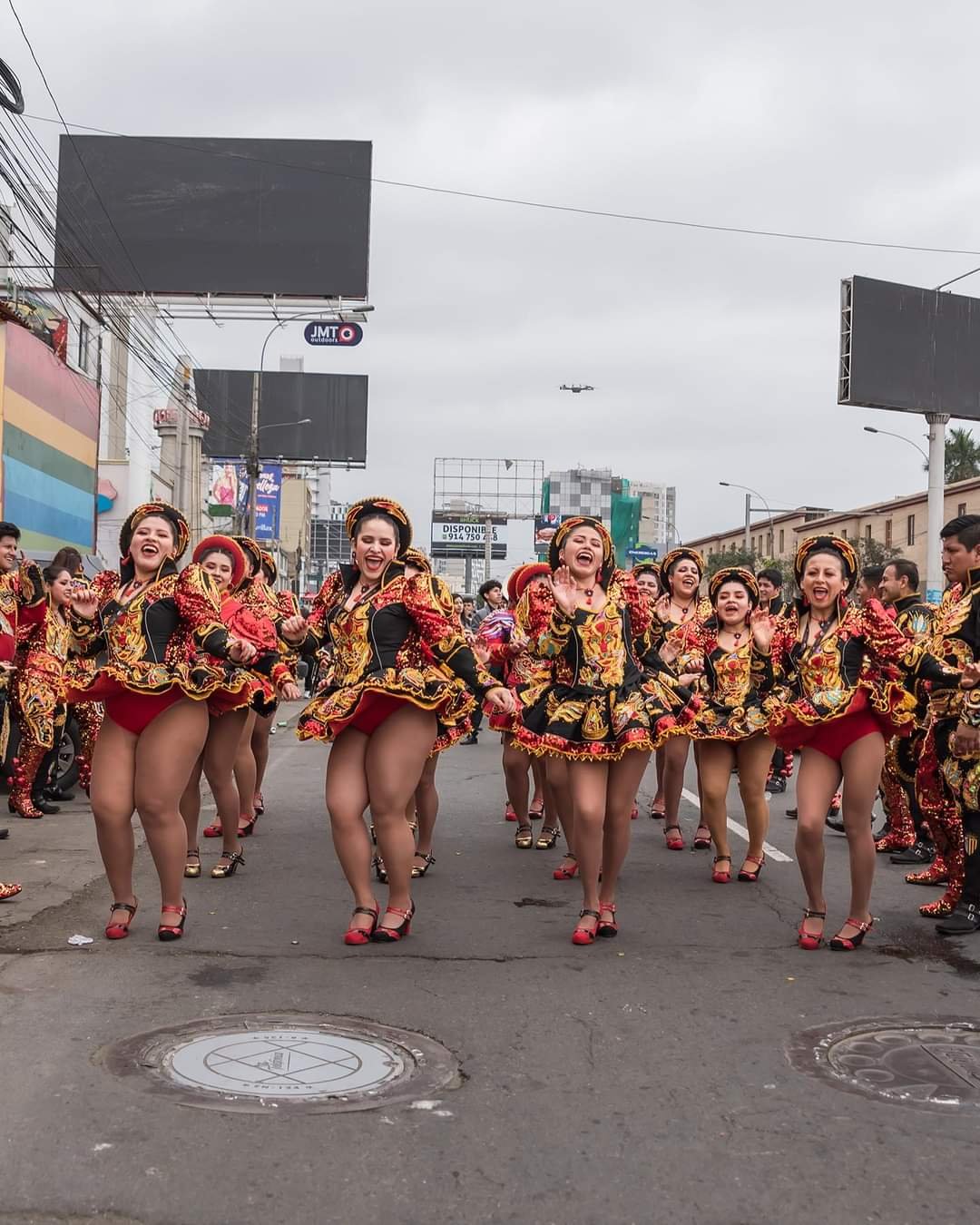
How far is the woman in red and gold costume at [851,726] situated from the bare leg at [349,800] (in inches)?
81.4

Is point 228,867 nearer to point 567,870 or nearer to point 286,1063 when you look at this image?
point 567,870

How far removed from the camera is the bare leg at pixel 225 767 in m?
8.50

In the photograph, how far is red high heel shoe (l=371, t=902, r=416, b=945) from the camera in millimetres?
6707

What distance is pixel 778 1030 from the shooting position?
5.39m

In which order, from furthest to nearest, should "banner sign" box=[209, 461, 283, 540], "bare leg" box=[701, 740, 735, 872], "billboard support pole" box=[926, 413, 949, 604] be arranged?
"banner sign" box=[209, 461, 283, 540], "billboard support pole" box=[926, 413, 949, 604], "bare leg" box=[701, 740, 735, 872]

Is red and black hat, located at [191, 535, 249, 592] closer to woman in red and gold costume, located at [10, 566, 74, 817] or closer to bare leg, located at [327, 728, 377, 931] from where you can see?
woman in red and gold costume, located at [10, 566, 74, 817]

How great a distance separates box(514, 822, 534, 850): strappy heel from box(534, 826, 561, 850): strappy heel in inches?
2.2

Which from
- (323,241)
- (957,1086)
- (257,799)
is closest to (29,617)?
(257,799)

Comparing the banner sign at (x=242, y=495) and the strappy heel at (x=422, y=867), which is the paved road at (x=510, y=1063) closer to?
the strappy heel at (x=422, y=867)

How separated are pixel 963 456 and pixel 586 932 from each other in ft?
265

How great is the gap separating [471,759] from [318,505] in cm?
16032

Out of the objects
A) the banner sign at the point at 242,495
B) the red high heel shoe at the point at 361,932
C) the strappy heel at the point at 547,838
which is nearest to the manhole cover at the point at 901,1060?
the red high heel shoe at the point at 361,932

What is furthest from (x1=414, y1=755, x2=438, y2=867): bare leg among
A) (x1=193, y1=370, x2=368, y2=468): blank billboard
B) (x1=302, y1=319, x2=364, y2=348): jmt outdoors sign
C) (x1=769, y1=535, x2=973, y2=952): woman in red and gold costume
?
(x1=193, y1=370, x2=368, y2=468): blank billboard

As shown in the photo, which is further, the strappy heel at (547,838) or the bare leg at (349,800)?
A: the strappy heel at (547,838)
